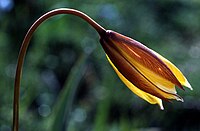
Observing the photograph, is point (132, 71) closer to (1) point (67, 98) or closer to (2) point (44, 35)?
(1) point (67, 98)

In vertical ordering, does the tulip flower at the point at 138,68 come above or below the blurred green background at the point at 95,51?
below

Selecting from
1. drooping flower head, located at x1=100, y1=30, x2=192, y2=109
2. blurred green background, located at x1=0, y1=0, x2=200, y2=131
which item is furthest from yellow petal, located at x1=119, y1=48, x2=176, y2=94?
blurred green background, located at x1=0, y1=0, x2=200, y2=131

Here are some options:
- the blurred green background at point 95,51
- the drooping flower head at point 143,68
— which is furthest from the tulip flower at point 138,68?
the blurred green background at point 95,51

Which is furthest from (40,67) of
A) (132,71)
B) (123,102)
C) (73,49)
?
(132,71)

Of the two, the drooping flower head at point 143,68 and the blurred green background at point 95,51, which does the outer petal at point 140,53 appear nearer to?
the drooping flower head at point 143,68

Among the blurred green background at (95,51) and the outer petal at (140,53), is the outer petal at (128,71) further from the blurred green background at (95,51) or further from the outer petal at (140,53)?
the blurred green background at (95,51)

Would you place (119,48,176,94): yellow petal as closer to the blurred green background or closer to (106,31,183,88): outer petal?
(106,31,183,88): outer petal

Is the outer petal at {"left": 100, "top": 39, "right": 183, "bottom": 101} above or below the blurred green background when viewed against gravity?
below

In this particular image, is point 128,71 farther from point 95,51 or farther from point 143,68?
point 95,51

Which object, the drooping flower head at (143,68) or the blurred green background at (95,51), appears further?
the blurred green background at (95,51)
